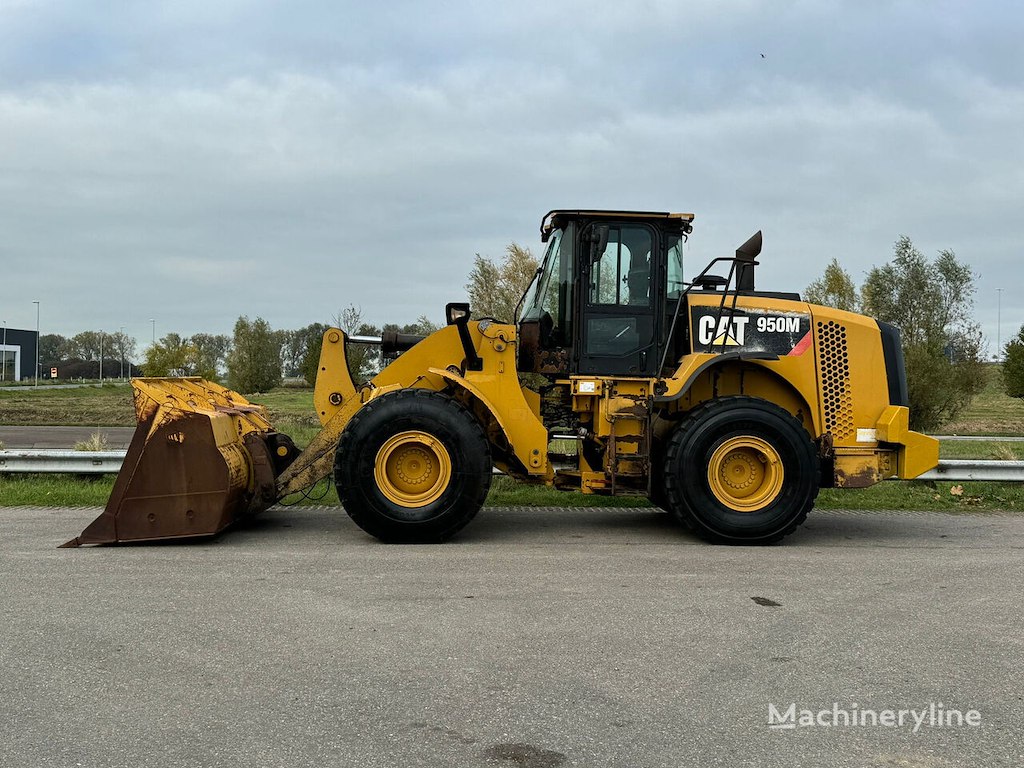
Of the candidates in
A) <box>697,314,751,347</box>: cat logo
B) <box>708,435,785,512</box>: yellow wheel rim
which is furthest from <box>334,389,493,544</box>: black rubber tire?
<box>697,314,751,347</box>: cat logo

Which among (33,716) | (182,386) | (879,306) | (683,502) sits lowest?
(33,716)

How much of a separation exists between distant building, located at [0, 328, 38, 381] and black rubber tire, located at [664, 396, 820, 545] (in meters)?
103

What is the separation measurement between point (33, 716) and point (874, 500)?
9328 millimetres

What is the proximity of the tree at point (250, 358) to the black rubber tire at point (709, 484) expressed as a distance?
132 ft

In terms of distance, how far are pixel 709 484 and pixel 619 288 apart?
6.53 ft

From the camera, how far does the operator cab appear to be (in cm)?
857

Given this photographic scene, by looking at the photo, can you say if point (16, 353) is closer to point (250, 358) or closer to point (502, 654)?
point (250, 358)

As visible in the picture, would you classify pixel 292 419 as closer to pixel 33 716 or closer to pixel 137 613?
pixel 137 613

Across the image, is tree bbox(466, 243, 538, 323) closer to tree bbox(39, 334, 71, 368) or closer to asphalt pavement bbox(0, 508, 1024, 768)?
asphalt pavement bbox(0, 508, 1024, 768)

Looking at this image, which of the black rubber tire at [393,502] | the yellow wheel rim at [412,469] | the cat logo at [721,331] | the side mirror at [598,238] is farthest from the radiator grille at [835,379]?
the yellow wheel rim at [412,469]

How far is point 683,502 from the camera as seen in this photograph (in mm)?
7977

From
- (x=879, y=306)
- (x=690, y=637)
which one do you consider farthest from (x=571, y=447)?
(x=879, y=306)

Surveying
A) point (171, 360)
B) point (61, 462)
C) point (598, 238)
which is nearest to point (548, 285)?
point (598, 238)

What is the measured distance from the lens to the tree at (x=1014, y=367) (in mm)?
35906
